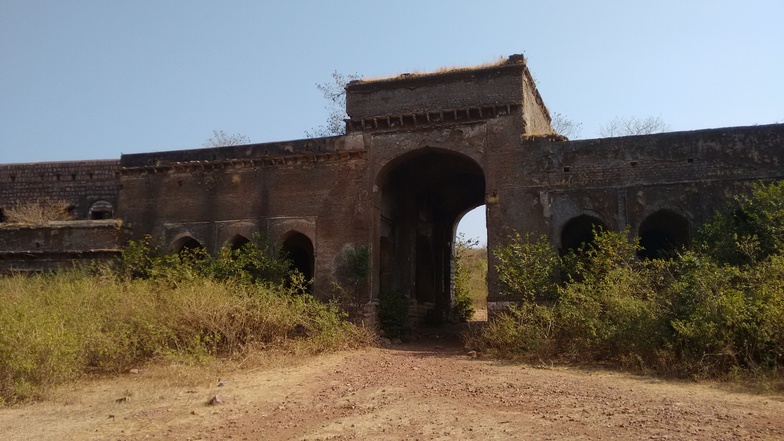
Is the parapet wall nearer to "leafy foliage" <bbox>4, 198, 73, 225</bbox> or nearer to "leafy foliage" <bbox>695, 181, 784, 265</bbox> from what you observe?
"leafy foliage" <bbox>695, 181, 784, 265</bbox>

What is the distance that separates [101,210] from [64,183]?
1691 millimetres

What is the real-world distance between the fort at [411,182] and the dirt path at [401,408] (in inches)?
205

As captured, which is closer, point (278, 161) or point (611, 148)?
point (611, 148)

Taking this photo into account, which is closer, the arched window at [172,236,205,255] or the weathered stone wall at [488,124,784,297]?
the weathered stone wall at [488,124,784,297]

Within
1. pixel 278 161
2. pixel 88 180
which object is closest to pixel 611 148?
pixel 278 161

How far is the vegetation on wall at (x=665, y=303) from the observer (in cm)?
870

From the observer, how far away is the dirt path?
6270 millimetres

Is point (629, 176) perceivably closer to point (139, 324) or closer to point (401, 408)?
point (401, 408)

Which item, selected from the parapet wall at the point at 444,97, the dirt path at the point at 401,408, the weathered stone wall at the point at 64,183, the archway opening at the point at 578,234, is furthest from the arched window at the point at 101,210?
the archway opening at the point at 578,234

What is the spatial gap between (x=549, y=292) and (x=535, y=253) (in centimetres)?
87

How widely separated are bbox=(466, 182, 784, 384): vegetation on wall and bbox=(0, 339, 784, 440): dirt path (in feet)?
2.76

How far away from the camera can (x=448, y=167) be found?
17.5 m

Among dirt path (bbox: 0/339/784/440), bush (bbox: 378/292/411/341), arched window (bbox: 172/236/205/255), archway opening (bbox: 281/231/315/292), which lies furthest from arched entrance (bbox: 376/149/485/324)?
dirt path (bbox: 0/339/784/440)

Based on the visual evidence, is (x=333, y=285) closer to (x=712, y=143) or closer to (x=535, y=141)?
(x=535, y=141)
